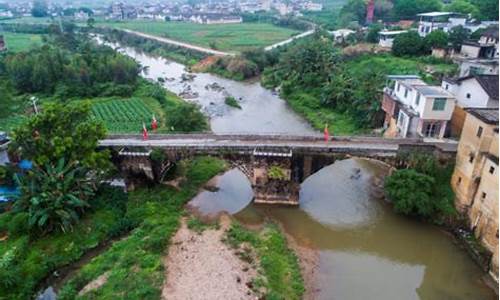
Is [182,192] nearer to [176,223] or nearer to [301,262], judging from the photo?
[176,223]

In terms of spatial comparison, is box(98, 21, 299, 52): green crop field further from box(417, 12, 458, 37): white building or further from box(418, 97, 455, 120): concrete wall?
box(418, 97, 455, 120): concrete wall

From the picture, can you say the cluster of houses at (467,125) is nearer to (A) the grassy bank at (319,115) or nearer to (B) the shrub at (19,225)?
(A) the grassy bank at (319,115)

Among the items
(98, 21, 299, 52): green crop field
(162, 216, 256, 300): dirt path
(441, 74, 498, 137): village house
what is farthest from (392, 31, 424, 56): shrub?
(162, 216, 256, 300): dirt path

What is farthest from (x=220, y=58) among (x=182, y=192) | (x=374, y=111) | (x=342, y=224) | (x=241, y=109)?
(x=342, y=224)

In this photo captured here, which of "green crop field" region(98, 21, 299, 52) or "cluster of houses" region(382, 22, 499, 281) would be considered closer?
"cluster of houses" region(382, 22, 499, 281)

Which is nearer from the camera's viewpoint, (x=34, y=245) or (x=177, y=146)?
(x=34, y=245)

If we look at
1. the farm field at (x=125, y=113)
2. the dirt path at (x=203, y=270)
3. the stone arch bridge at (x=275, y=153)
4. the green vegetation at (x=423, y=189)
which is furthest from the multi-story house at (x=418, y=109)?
the farm field at (x=125, y=113)
